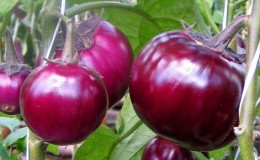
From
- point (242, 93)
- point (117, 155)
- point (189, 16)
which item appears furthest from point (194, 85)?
point (117, 155)

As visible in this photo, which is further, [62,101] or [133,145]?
[133,145]

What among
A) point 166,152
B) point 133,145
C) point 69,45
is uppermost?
point 69,45

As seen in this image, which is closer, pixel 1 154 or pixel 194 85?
pixel 194 85

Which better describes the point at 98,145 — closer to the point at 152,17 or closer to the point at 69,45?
the point at 152,17

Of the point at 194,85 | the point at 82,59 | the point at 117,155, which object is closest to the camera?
the point at 194,85

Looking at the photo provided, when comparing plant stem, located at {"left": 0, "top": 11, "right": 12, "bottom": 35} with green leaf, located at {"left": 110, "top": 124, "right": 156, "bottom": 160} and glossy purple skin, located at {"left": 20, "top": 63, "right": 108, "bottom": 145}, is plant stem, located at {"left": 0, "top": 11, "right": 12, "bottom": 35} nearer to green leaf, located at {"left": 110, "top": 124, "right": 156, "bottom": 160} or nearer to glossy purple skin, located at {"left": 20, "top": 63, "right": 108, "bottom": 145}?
glossy purple skin, located at {"left": 20, "top": 63, "right": 108, "bottom": 145}

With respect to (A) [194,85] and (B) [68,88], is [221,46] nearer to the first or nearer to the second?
(A) [194,85]

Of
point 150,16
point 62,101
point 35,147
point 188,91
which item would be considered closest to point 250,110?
point 188,91
